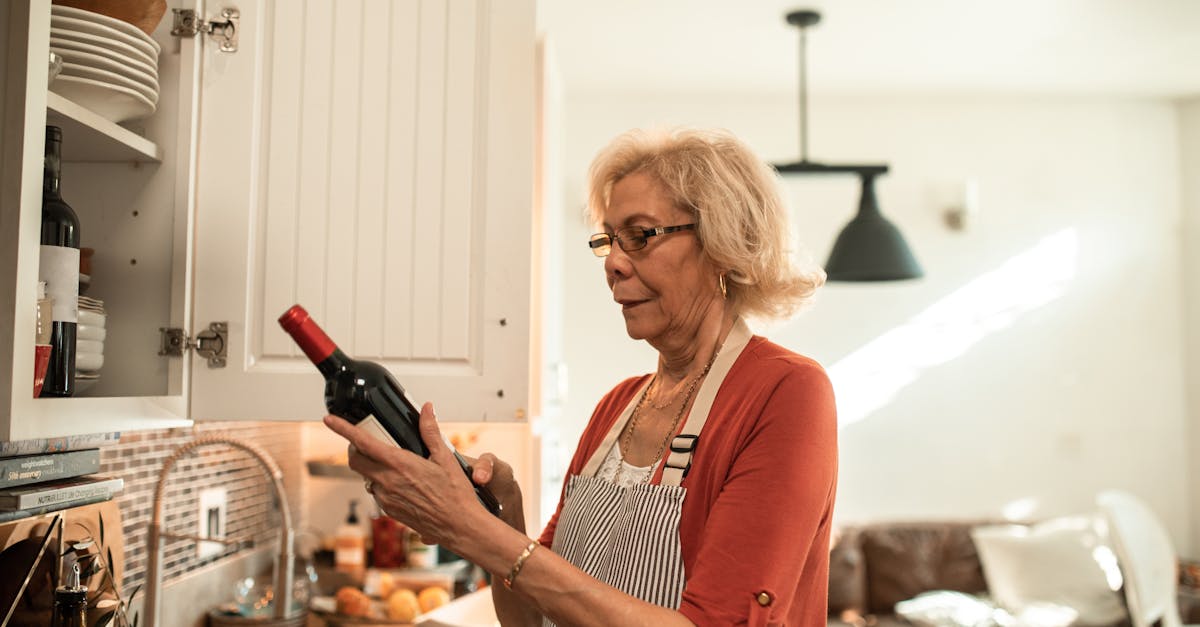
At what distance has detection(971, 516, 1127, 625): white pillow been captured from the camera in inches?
160

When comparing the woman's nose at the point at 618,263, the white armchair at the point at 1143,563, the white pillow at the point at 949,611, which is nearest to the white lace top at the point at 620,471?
the woman's nose at the point at 618,263

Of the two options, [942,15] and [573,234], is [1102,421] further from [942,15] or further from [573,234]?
[573,234]

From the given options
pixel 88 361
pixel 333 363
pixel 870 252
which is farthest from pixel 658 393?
pixel 870 252

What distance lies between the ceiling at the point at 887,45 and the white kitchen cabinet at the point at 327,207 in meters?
2.14

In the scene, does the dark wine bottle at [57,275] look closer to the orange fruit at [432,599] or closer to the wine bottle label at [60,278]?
the wine bottle label at [60,278]

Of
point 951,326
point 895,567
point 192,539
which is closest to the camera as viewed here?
point 192,539

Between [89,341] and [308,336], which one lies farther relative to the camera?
[89,341]

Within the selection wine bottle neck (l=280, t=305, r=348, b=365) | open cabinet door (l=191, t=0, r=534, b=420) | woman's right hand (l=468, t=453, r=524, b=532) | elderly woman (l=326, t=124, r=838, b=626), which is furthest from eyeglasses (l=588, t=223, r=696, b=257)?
wine bottle neck (l=280, t=305, r=348, b=365)

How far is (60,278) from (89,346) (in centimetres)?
16

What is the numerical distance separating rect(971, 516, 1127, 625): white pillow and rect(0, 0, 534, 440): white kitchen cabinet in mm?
3525

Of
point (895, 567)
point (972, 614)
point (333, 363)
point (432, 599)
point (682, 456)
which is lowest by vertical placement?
point (972, 614)

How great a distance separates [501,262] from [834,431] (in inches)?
20.6

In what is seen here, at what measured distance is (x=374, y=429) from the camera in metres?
1.02

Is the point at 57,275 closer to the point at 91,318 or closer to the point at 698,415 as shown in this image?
the point at 91,318
